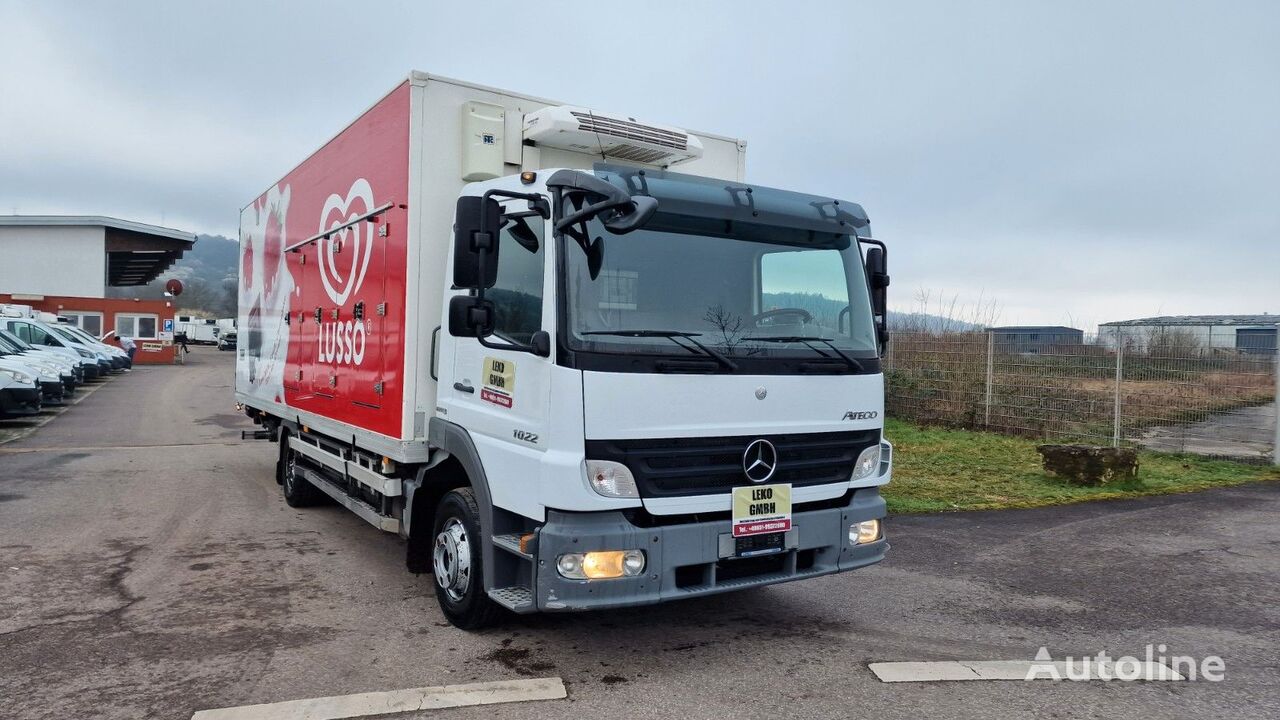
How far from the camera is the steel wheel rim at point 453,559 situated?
16.4ft

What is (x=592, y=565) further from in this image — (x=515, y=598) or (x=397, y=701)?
(x=397, y=701)

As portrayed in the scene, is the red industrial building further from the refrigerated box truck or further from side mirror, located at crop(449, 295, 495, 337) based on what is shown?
side mirror, located at crop(449, 295, 495, 337)

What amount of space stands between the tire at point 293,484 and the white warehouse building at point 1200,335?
10290 millimetres

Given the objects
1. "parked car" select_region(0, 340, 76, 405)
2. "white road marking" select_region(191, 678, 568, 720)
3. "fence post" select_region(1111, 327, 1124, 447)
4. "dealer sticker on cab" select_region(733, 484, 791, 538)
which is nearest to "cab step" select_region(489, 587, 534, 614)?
"white road marking" select_region(191, 678, 568, 720)

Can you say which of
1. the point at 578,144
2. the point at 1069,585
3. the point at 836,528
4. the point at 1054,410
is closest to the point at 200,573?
the point at 578,144

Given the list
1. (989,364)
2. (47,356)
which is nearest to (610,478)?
(989,364)

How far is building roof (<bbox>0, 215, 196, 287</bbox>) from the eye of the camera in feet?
144

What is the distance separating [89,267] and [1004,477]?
157 ft

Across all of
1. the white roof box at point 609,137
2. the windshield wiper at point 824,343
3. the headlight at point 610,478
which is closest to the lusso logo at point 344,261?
the white roof box at point 609,137

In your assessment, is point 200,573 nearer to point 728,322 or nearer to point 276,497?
point 276,497

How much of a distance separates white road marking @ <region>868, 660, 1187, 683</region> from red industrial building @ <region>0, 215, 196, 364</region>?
4307cm

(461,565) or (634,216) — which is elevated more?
(634,216)

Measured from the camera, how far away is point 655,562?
13.9 ft

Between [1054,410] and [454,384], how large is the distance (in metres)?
10.6
